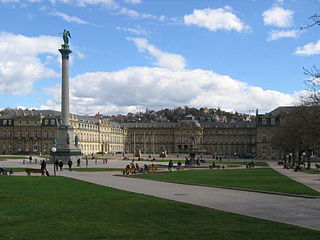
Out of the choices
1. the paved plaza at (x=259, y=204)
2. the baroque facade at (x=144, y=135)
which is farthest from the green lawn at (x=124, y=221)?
the baroque facade at (x=144, y=135)

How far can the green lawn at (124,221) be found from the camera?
12.6 m

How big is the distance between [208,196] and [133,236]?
11065mm

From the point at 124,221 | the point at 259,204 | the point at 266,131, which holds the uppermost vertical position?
the point at 266,131

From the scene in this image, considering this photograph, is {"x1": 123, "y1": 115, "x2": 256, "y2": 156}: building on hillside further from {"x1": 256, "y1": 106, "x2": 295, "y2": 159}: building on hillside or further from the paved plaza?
the paved plaza

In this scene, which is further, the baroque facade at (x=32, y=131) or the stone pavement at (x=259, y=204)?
the baroque facade at (x=32, y=131)

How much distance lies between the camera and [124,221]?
14922 millimetres

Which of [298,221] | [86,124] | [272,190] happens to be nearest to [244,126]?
[86,124]

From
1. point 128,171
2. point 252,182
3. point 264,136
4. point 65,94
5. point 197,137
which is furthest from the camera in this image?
point 197,137

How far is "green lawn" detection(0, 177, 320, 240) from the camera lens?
12633 millimetres

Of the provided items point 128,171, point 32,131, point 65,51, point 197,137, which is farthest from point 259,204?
point 197,137

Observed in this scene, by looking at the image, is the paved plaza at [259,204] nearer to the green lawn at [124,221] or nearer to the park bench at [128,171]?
the green lawn at [124,221]

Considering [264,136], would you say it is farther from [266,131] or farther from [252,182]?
[252,182]

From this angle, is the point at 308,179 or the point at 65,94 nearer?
the point at 308,179

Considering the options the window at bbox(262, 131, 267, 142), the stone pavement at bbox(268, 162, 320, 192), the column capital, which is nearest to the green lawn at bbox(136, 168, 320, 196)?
the stone pavement at bbox(268, 162, 320, 192)
